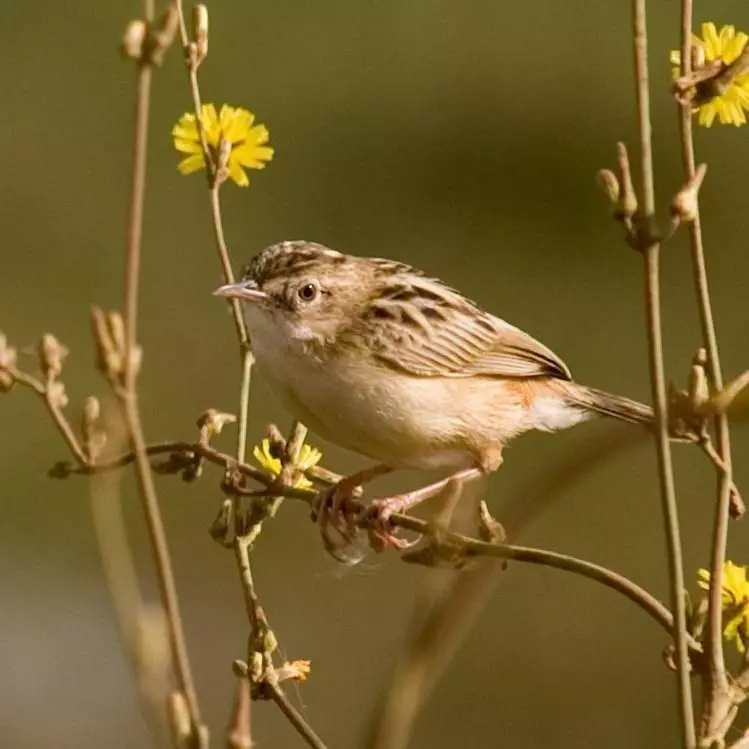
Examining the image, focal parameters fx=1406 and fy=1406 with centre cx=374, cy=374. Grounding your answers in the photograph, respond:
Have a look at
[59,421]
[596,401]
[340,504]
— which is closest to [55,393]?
[59,421]

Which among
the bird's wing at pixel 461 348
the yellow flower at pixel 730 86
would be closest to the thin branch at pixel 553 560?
the yellow flower at pixel 730 86

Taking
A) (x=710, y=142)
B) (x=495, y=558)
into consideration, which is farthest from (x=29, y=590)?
(x=495, y=558)

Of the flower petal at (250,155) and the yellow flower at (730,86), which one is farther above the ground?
the yellow flower at (730,86)

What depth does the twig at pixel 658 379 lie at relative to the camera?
79 cm

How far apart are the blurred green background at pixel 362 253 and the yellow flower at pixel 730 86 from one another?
9.17 feet

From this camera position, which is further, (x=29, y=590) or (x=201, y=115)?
(x=29, y=590)

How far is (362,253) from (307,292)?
128 inches

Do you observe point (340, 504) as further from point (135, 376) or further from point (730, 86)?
point (135, 376)

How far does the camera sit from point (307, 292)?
1812 millimetres

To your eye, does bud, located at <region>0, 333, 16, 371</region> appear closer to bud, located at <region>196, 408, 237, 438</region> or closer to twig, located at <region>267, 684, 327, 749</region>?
bud, located at <region>196, 408, 237, 438</region>

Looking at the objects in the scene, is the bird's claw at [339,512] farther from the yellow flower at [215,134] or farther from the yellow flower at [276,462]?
the yellow flower at [215,134]

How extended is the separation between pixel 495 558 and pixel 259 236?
439 cm

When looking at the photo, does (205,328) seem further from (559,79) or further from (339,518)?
(339,518)

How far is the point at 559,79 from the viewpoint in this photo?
18.2 ft
